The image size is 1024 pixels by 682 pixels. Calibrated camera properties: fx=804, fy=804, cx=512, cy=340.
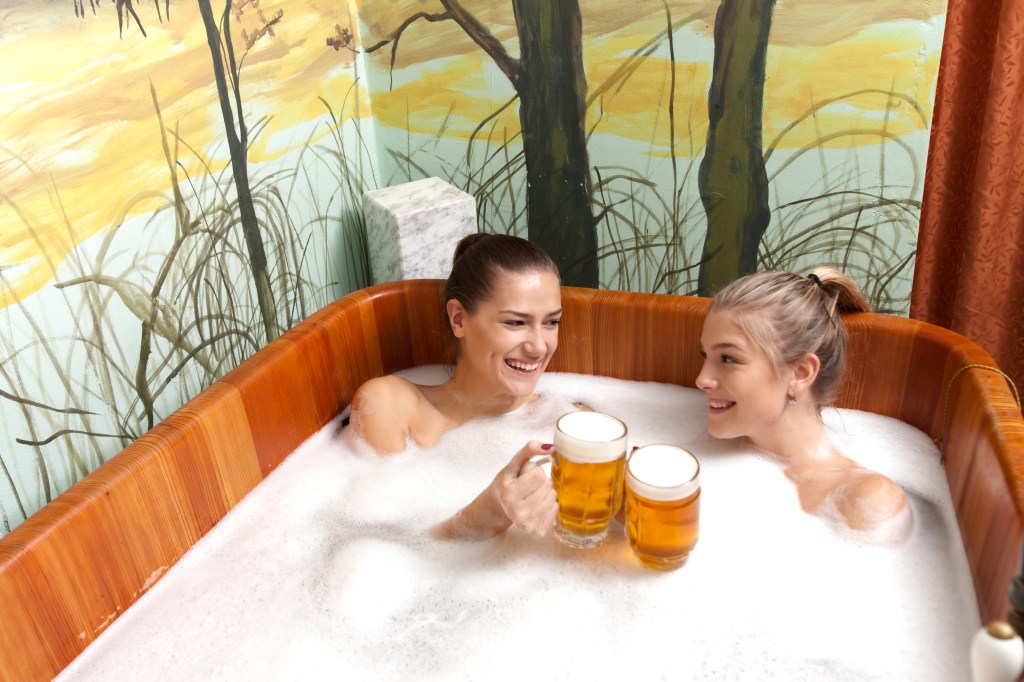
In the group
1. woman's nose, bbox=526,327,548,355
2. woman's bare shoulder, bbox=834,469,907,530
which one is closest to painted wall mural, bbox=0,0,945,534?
woman's nose, bbox=526,327,548,355

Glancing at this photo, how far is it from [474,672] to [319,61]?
1.54 meters

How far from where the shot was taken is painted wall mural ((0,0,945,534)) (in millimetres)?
1377

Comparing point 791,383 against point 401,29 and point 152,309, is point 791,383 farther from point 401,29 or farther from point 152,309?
point 401,29

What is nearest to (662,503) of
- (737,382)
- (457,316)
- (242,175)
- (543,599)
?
(543,599)

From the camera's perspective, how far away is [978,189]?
1771 mm

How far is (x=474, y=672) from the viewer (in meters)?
1.19

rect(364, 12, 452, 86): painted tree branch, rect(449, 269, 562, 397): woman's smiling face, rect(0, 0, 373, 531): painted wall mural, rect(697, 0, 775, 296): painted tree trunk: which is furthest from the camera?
rect(364, 12, 452, 86): painted tree branch

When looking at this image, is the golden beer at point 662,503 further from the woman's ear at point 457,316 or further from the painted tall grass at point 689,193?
the painted tall grass at point 689,193

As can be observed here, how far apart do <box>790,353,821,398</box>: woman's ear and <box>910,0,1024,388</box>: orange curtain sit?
2.19ft

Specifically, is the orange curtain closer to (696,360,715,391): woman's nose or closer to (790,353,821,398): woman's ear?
(790,353,821,398): woman's ear

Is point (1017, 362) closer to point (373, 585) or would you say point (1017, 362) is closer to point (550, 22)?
point (550, 22)

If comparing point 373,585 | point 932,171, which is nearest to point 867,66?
point 932,171

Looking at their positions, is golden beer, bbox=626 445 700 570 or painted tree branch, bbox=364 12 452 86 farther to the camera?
painted tree branch, bbox=364 12 452 86

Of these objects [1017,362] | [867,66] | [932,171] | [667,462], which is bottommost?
[1017,362]
